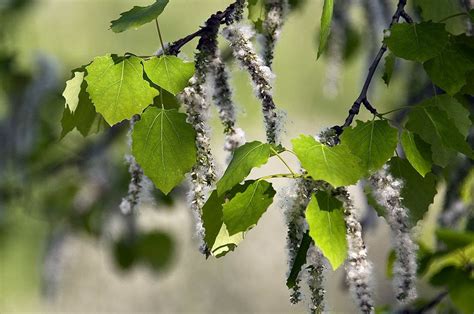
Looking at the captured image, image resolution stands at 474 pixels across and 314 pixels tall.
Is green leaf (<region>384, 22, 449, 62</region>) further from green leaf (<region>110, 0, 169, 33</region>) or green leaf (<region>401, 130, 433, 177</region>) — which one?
green leaf (<region>110, 0, 169, 33</region>)

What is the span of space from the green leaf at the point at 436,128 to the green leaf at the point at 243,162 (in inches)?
8.4

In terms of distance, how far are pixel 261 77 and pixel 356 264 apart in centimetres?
23

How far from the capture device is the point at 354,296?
96 cm

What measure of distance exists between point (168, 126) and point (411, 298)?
0.33 m

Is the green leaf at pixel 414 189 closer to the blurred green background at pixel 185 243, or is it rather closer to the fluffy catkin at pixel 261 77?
the fluffy catkin at pixel 261 77

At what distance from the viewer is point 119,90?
103cm

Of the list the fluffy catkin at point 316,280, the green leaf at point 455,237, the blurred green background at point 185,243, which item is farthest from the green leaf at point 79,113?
the blurred green background at point 185,243

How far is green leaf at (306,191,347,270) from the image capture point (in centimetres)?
91

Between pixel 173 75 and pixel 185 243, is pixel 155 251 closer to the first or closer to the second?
pixel 173 75

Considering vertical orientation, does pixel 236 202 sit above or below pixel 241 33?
below

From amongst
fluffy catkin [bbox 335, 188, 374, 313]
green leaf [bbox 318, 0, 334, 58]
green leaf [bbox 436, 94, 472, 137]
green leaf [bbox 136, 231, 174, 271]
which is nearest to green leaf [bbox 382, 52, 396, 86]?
green leaf [bbox 436, 94, 472, 137]

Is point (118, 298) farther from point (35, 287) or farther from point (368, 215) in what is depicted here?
point (368, 215)

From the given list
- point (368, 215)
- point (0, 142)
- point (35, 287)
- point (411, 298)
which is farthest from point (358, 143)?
point (35, 287)

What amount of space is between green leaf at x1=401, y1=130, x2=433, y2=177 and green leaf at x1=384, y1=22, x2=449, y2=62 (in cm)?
9
